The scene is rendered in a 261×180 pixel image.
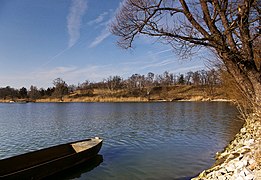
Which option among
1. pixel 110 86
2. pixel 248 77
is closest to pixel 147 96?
pixel 110 86

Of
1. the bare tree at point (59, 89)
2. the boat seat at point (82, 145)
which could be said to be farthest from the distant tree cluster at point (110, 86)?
the boat seat at point (82, 145)

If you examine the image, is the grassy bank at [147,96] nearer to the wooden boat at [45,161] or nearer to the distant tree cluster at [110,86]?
the distant tree cluster at [110,86]

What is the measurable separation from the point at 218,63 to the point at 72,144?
944 cm

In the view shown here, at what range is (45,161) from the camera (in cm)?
1145

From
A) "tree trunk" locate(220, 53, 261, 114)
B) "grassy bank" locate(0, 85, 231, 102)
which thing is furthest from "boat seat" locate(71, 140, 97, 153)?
"grassy bank" locate(0, 85, 231, 102)

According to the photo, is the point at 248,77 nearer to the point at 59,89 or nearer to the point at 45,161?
the point at 45,161

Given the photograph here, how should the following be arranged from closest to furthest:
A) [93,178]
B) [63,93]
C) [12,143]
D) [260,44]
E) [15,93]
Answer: [93,178] < [260,44] < [12,143] < [63,93] < [15,93]

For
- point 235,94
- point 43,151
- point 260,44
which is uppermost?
point 260,44

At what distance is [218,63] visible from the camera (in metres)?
14.7

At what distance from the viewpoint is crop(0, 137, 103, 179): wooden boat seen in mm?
8977

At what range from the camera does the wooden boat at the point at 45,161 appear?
8.98 meters

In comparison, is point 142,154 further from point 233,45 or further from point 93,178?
point 233,45

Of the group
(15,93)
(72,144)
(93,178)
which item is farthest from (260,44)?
(15,93)

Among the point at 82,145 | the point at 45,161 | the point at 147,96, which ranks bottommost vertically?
the point at 45,161
